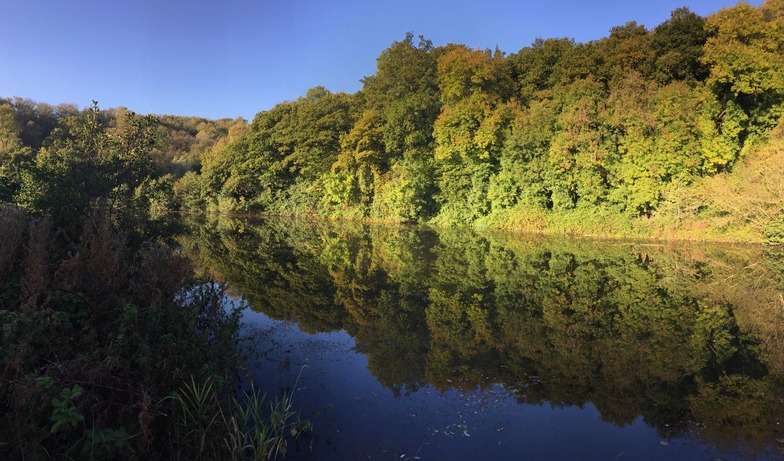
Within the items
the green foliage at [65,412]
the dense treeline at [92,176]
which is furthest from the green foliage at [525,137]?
the green foliage at [65,412]

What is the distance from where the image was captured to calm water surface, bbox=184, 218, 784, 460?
5.04m

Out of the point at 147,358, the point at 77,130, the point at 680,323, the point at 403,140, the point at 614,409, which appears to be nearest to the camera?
the point at 147,358

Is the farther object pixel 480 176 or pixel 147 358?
pixel 480 176

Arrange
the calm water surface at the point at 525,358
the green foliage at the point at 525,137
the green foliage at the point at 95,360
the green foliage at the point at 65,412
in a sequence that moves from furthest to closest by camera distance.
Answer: the green foliage at the point at 525,137 → the calm water surface at the point at 525,358 → the green foliage at the point at 95,360 → the green foliage at the point at 65,412

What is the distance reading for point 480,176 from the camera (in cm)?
3338

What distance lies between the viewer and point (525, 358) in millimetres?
7465

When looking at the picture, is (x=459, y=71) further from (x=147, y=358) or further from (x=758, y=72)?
(x=147, y=358)

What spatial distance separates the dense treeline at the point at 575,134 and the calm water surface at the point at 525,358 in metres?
11.0

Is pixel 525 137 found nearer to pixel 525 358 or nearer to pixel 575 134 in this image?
pixel 575 134

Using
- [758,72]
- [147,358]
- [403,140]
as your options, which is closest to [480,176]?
[403,140]

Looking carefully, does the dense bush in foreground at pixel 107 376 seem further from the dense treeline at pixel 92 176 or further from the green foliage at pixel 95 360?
the dense treeline at pixel 92 176

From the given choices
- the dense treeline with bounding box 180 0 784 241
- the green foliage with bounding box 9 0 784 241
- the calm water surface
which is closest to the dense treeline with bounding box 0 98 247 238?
the green foliage with bounding box 9 0 784 241

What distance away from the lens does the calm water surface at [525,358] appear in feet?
16.5

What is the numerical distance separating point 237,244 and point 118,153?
1152 cm
